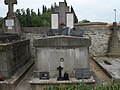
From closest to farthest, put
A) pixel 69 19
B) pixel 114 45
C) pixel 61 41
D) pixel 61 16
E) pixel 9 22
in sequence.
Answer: pixel 61 41
pixel 61 16
pixel 69 19
pixel 9 22
pixel 114 45

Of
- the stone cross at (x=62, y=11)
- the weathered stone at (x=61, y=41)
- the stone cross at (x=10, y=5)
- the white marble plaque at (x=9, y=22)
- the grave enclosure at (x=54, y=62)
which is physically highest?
the stone cross at (x=10, y=5)

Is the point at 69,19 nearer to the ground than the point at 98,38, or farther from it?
farther from it

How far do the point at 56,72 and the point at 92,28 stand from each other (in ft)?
24.9

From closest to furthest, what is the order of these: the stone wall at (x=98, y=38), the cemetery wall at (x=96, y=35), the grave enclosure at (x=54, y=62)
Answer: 1. the grave enclosure at (x=54, y=62)
2. the cemetery wall at (x=96, y=35)
3. the stone wall at (x=98, y=38)

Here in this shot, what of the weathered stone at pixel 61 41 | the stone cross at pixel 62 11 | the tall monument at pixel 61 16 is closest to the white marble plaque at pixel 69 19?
the tall monument at pixel 61 16

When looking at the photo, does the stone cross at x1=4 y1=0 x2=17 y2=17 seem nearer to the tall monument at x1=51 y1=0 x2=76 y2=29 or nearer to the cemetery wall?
the cemetery wall

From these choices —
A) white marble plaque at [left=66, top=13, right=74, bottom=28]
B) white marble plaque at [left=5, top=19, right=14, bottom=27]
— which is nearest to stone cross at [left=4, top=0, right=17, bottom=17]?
white marble plaque at [left=5, top=19, right=14, bottom=27]

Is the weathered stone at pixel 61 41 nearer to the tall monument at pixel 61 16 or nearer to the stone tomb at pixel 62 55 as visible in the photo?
the stone tomb at pixel 62 55

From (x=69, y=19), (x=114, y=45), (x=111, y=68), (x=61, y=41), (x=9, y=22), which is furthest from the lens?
(x=114, y=45)

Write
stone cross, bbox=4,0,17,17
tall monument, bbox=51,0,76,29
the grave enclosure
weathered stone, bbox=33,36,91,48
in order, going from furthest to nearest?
stone cross, bbox=4,0,17,17, tall monument, bbox=51,0,76,29, weathered stone, bbox=33,36,91,48, the grave enclosure

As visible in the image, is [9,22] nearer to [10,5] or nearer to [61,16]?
[10,5]

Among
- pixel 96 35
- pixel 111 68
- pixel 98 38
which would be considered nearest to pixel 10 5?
pixel 96 35

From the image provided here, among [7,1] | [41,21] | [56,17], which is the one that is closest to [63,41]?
[56,17]

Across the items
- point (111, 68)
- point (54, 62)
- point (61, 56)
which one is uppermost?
point (61, 56)
